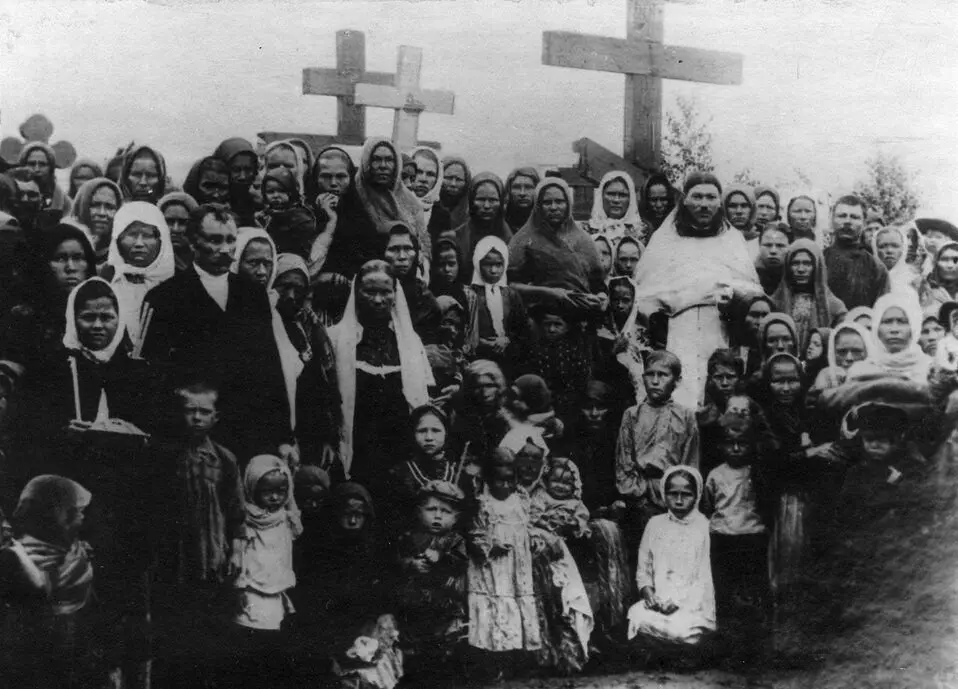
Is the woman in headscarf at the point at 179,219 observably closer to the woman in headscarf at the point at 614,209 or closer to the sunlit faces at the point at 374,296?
the sunlit faces at the point at 374,296

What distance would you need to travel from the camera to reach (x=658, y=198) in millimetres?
5078

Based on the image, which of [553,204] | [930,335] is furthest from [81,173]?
[930,335]

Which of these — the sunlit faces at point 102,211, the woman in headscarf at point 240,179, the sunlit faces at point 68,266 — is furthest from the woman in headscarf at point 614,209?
the sunlit faces at point 68,266

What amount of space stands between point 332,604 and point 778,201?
285 centimetres

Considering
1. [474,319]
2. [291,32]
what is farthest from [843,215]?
[291,32]

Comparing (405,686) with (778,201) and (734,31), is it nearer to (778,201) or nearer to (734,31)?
(778,201)

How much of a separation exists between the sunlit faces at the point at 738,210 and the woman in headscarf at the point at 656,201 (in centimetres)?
26

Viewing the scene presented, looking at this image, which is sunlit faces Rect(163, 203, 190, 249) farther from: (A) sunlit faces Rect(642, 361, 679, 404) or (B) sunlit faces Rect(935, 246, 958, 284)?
(B) sunlit faces Rect(935, 246, 958, 284)

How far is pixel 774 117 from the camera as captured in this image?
17.1 ft

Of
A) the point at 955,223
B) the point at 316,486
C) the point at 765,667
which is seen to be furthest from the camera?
the point at 955,223

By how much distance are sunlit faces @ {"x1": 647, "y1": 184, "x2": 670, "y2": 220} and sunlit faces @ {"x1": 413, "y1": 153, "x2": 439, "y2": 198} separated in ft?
3.42

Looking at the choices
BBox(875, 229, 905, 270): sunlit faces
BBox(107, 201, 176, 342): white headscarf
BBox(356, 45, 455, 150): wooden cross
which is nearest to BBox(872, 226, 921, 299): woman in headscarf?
BBox(875, 229, 905, 270): sunlit faces

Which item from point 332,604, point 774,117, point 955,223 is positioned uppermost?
point 774,117

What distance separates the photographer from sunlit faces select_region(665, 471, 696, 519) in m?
4.93
